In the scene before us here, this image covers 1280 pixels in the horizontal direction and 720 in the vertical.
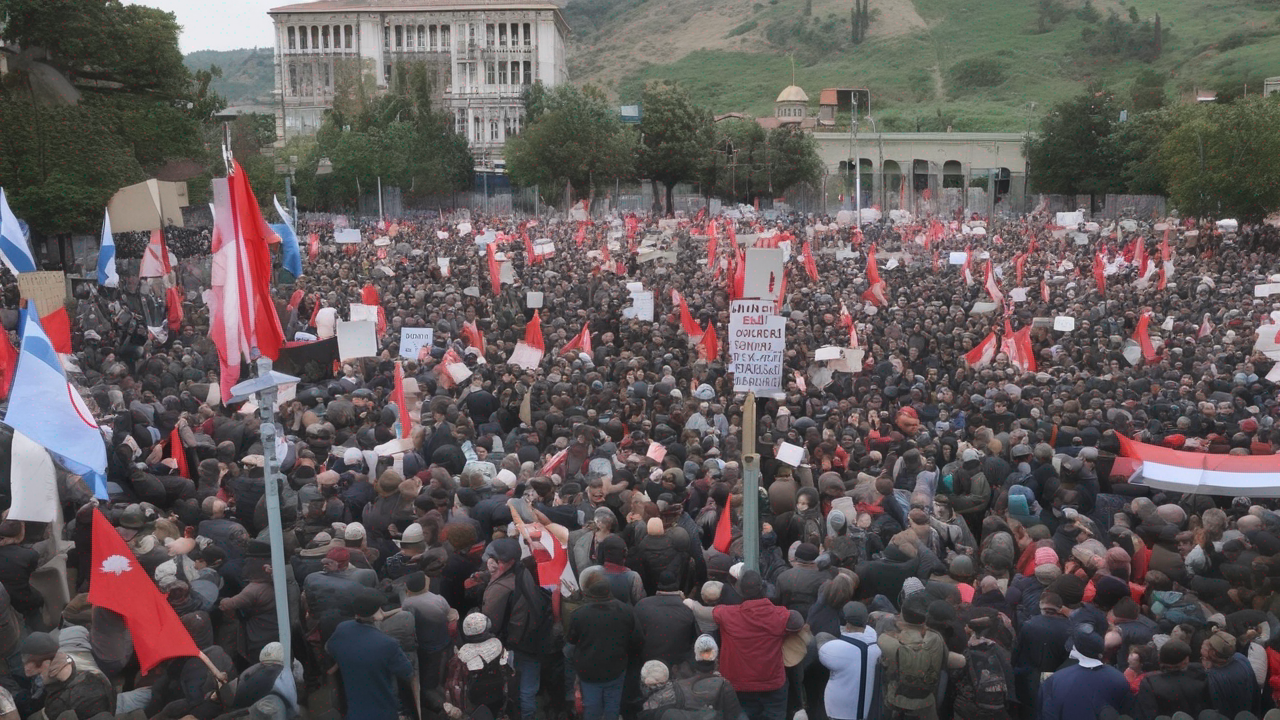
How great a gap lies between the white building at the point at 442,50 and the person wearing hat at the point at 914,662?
3593 inches

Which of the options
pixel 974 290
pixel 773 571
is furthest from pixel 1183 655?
pixel 974 290

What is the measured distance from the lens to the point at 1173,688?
6012mm

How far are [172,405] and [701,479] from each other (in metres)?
5.73

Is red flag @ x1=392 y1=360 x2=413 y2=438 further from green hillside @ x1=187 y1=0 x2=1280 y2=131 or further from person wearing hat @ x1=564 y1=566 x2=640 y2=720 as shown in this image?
green hillside @ x1=187 y1=0 x2=1280 y2=131

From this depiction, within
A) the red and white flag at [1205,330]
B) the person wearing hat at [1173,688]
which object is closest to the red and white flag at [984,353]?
the red and white flag at [1205,330]

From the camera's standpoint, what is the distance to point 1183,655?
6051mm

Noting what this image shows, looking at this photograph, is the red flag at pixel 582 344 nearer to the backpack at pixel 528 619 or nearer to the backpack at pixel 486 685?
the backpack at pixel 528 619

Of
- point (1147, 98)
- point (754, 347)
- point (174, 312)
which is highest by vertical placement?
point (1147, 98)

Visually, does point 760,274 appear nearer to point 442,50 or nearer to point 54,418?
point 54,418

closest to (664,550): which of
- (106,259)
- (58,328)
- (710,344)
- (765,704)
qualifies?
(765,704)

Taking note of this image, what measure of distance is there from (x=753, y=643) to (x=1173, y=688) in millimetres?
2026

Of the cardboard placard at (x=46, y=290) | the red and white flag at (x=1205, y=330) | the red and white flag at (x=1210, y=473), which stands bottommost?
the red and white flag at (x=1210, y=473)

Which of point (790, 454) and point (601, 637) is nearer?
point (601, 637)

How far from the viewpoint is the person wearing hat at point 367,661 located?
632 centimetres
